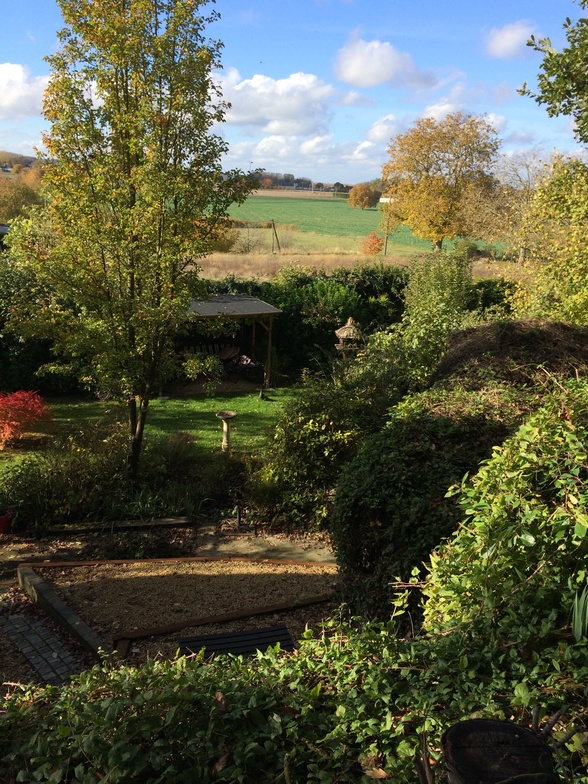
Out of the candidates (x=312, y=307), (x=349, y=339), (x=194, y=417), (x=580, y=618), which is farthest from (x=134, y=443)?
(x=312, y=307)

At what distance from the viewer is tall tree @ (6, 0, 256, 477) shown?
26.7ft

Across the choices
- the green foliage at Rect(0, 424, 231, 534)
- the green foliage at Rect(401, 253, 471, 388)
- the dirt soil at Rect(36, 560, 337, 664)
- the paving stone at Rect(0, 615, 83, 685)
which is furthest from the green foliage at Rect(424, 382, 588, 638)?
the green foliage at Rect(401, 253, 471, 388)

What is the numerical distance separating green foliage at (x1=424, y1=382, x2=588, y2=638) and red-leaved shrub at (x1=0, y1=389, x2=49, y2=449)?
31.0 ft

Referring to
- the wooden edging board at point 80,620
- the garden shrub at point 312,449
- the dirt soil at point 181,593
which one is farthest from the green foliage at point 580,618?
the garden shrub at point 312,449

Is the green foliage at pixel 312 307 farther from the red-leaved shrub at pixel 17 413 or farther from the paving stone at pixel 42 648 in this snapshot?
the paving stone at pixel 42 648

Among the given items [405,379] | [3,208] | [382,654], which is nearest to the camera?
[382,654]

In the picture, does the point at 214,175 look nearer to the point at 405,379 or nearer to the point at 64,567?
the point at 405,379

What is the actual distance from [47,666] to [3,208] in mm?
27418

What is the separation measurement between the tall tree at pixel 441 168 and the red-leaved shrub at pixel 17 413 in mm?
26995

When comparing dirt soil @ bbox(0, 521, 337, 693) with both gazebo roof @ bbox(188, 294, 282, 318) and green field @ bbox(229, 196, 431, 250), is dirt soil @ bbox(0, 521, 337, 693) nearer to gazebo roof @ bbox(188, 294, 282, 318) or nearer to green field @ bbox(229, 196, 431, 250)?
gazebo roof @ bbox(188, 294, 282, 318)

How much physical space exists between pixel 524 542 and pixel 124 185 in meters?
7.38

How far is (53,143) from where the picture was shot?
8.18 m

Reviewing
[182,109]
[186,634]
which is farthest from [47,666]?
[182,109]

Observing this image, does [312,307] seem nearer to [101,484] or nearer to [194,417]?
[194,417]
